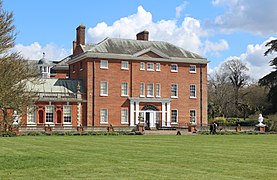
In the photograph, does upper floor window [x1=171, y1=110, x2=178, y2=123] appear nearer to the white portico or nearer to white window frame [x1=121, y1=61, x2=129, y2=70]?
the white portico

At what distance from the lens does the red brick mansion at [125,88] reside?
57156 millimetres

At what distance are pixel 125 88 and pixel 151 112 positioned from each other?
413 cm

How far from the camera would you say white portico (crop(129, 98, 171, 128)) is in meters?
59.7

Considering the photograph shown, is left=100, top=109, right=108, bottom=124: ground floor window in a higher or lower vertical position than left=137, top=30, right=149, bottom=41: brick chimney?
lower

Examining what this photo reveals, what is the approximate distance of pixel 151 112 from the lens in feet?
199

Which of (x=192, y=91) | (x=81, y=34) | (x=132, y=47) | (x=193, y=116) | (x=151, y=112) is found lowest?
(x=193, y=116)

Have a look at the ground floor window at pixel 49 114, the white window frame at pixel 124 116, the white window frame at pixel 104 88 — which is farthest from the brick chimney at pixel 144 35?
the ground floor window at pixel 49 114

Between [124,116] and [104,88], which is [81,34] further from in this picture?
[124,116]

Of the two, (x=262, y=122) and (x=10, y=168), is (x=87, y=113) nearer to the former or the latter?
(x=262, y=122)

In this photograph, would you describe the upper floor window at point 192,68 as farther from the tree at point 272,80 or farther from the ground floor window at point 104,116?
the ground floor window at point 104,116

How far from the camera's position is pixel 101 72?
58.7 meters

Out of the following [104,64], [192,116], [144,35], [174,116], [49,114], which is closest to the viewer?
[49,114]

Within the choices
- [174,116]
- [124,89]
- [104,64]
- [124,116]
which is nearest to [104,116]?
[124,116]

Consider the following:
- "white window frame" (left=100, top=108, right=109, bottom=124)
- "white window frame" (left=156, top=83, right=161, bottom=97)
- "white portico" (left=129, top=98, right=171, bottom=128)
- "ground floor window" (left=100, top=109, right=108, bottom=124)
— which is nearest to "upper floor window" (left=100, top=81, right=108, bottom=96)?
"white window frame" (left=100, top=108, right=109, bottom=124)
